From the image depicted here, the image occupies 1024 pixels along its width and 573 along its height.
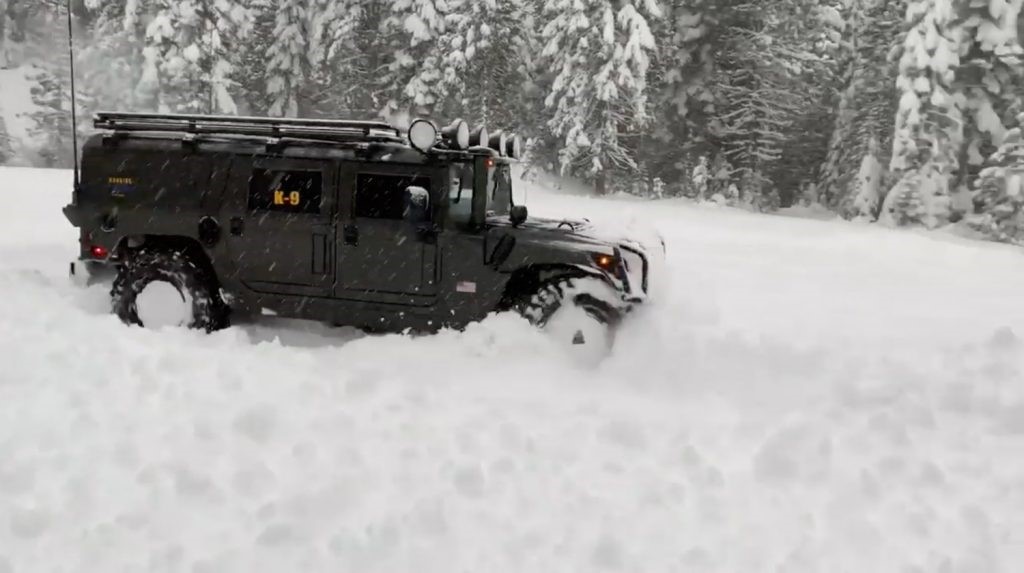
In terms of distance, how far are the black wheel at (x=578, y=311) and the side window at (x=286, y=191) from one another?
2.38 metres

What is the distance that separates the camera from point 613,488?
194 inches

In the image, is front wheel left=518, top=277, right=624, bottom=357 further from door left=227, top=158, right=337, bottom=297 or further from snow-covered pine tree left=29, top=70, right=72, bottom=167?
snow-covered pine tree left=29, top=70, right=72, bottom=167

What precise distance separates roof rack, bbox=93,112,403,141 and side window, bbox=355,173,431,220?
1.64 ft

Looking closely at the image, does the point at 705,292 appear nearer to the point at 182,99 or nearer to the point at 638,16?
the point at 638,16

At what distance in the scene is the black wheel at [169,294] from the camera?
8.27 metres

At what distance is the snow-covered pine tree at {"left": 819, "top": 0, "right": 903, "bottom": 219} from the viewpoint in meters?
32.4

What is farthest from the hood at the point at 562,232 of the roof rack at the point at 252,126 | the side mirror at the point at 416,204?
the roof rack at the point at 252,126

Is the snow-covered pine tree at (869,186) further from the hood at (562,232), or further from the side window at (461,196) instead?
the side window at (461,196)

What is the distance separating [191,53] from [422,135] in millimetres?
25541

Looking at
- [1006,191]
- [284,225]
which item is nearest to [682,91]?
[1006,191]

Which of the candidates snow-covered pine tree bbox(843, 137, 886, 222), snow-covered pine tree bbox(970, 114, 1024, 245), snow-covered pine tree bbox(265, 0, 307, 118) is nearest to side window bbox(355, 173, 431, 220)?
snow-covered pine tree bbox(970, 114, 1024, 245)

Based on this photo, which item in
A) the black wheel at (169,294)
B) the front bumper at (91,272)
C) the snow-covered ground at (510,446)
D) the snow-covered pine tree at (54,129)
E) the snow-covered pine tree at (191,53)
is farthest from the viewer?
the snow-covered pine tree at (54,129)

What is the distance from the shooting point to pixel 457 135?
7738 millimetres

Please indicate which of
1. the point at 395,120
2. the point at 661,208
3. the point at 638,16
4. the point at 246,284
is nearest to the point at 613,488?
the point at 246,284
